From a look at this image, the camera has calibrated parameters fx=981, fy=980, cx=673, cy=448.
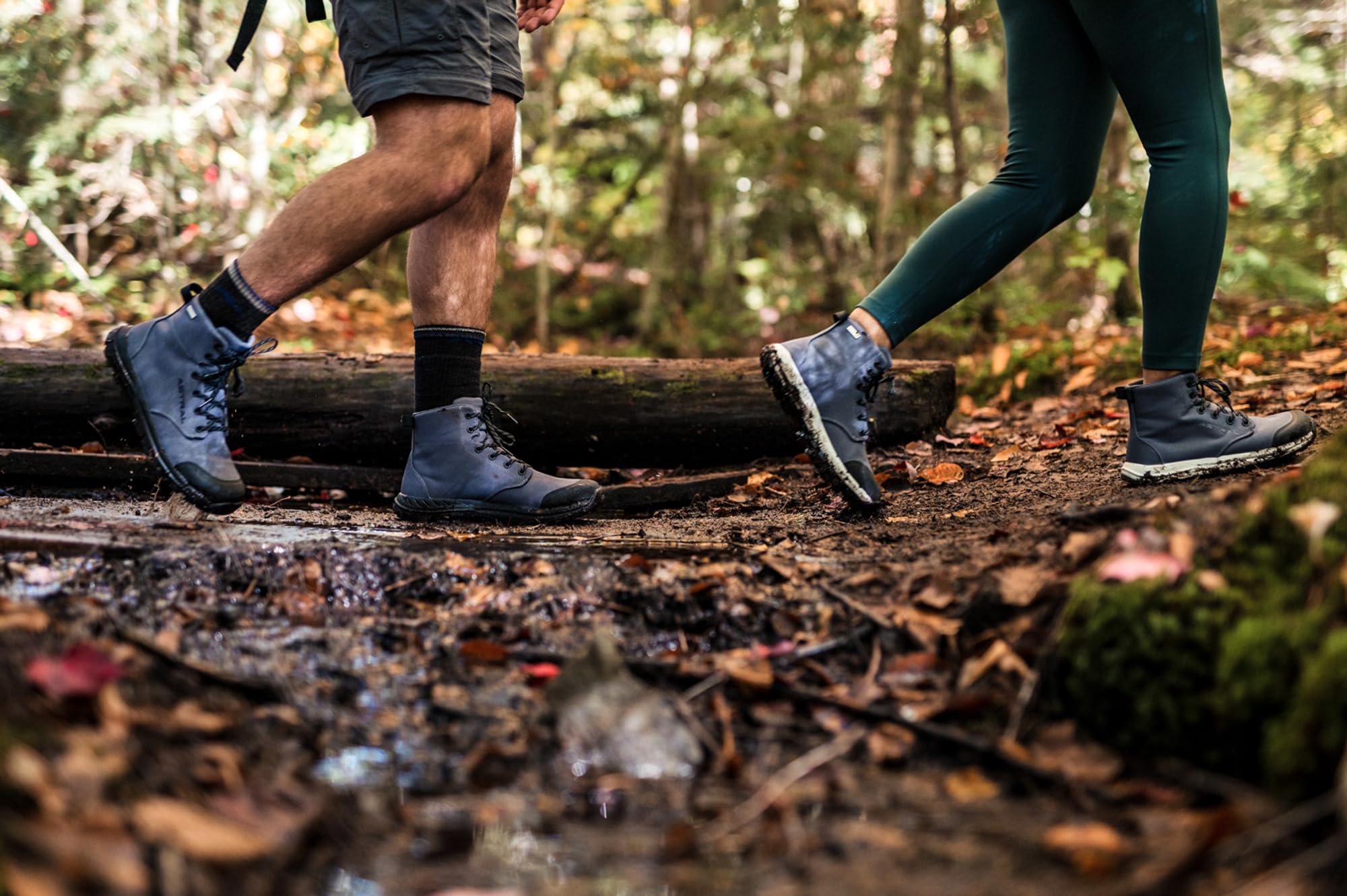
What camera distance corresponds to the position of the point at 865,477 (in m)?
2.62

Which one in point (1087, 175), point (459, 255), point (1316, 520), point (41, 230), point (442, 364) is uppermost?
point (41, 230)

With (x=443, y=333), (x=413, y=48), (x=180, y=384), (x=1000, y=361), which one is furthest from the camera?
(x=1000, y=361)

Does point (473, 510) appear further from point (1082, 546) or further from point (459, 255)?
point (1082, 546)

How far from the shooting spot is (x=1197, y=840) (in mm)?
1112

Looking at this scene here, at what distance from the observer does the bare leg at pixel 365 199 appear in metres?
2.36

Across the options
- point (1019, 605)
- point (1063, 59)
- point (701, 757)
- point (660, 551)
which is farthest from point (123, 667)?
point (1063, 59)

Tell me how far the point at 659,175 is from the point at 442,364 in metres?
7.05

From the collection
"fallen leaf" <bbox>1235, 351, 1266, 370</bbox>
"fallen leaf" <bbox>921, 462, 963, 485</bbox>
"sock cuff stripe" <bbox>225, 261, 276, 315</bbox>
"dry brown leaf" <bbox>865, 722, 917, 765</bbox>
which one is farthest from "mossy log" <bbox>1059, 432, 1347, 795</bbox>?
"fallen leaf" <bbox>1235, 351, 1266, 370</bbox>

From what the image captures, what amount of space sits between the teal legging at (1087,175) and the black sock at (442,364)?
113cm

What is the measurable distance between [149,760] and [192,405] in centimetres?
142

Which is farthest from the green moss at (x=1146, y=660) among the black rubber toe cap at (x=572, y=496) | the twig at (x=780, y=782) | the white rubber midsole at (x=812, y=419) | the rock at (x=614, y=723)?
the black rubber toe cap at (x=572, y=496)

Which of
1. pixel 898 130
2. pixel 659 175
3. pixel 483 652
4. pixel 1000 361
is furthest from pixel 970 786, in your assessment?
pixel 659 175

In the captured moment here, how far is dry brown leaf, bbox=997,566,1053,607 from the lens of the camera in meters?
1.73

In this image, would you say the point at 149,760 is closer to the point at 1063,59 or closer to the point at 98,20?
the point at 1063,59
